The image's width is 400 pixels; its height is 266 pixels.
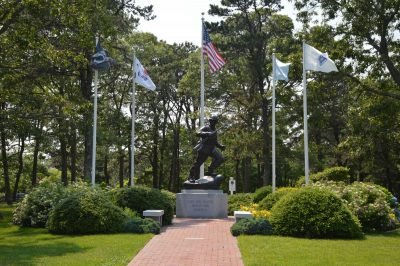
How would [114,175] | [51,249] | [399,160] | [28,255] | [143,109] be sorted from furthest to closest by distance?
[114,175] → [143,109] → [399,160] → [51,249] → [28,255]

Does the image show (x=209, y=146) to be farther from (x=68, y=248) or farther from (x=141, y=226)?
(x=68, y=248)

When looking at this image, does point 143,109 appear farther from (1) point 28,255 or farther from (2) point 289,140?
(1) point 28,255

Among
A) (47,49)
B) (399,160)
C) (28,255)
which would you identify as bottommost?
(28,255)

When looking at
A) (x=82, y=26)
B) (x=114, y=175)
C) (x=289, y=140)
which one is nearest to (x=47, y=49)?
(x=82, y=26)

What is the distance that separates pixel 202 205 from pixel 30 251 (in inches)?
449

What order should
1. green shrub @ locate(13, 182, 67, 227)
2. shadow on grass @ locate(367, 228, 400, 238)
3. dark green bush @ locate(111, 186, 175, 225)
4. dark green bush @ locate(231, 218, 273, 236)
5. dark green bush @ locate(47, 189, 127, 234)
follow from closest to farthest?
1. dark green bush @ locate(231, 218, 273, 236)
2. dark green bush @ locate(47, 189, 127, 234)
3. shadow on grass @ locate(367, 228, 400, 238)
4. dark green bush @ locate(111, 186, 175, 225)
5. green shrub @ locate(13, 182, 67, 227)

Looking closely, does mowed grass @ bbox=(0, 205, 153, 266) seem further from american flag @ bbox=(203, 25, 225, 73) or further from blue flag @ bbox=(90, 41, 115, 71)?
american flag @ bbox=(203, 25, 225, 73)

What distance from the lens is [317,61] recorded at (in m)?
21.8

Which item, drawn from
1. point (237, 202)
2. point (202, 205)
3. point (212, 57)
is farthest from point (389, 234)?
point (212, 57)

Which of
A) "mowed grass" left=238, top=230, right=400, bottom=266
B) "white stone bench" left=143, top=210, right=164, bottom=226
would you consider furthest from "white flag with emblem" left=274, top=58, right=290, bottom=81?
"mowed grass" left=238, top=230, right=400, bottom=266

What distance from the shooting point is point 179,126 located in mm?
50312

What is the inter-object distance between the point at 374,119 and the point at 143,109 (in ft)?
86.0

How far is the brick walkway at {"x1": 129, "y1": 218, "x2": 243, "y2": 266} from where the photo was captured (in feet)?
34.1

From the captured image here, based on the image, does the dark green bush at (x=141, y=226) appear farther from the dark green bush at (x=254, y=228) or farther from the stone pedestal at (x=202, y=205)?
the stone pedestal at (x=202, y=205)
